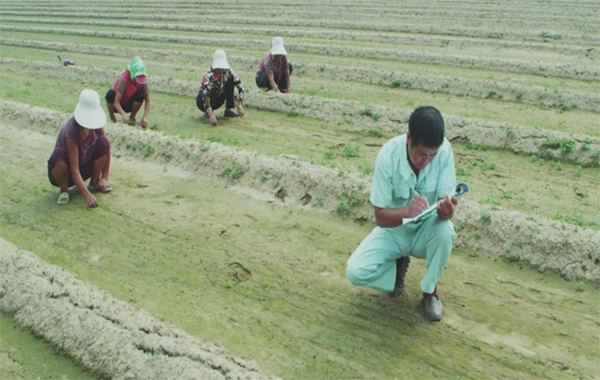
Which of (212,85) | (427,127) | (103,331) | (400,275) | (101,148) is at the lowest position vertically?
(103,331)

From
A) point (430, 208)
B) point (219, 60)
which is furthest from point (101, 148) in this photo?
point (430, 208)

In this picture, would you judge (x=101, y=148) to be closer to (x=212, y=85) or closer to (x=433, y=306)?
(x=212, y=85)

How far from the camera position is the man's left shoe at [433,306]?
11.5 feet

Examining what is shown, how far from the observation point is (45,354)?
3.40 m

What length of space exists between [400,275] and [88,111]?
2953 mm

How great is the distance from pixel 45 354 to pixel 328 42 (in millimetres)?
10337

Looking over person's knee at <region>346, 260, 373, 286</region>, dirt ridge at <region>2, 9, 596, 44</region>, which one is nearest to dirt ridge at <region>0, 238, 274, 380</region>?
person's knee at <region>346, 260, 373, 286</region>

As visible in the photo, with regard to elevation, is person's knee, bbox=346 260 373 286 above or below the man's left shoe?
above

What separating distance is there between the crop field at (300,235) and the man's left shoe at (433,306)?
66 millimetres

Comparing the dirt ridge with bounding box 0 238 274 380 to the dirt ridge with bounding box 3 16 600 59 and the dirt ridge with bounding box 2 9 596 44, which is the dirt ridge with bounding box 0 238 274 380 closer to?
the dirt ridge with bounding box 3 16 600 59

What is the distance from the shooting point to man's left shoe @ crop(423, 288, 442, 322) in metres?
3.49

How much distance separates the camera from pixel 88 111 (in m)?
4.76

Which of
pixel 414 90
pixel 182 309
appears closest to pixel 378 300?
pixel 182 309

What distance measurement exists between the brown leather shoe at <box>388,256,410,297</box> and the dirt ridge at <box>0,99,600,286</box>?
878 mm
